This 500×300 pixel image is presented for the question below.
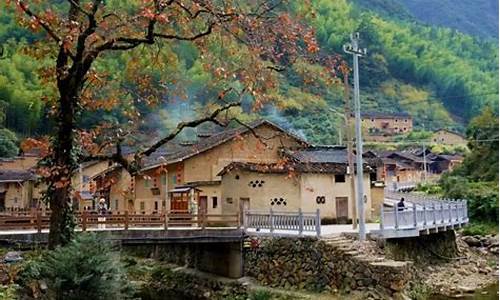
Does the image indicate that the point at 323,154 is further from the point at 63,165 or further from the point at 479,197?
the point at 63,165

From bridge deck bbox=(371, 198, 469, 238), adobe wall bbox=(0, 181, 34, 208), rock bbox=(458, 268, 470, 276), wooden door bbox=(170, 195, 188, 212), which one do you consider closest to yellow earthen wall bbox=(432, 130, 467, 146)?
adobe wall bbox=(0, 181, 34, 208)

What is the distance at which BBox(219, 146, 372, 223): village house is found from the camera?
30.2 metres

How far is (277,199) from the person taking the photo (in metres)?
30.4

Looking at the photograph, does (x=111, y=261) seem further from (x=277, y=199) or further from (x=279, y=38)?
(x=277, y=199)

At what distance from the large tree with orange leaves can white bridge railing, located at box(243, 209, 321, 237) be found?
1204cm

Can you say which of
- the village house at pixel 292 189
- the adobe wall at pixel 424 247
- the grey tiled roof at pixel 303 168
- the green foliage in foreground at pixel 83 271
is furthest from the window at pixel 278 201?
the green foliage in foreground at pixel 83 271

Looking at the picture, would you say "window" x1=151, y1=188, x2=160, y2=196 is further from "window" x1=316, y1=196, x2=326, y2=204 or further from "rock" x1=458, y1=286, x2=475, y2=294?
"rock" x1=458, y1=286, x2=475, y2=294

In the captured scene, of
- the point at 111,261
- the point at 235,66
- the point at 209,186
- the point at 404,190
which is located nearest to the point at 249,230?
the point at 209,186

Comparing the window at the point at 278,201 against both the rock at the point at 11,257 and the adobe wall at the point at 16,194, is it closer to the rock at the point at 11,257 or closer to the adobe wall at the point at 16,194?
the rock at the point at 11,257

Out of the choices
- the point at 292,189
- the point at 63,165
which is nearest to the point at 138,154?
the point at 63,165

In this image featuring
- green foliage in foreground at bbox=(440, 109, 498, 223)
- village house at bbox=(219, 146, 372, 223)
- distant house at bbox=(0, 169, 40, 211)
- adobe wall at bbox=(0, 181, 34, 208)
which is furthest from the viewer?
adobe wall at bbox=(0, 181, 34, 208)

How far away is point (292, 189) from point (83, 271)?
62.4 ft

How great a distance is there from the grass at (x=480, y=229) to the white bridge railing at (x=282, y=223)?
19.0 meters

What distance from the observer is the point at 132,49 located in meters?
11.6
